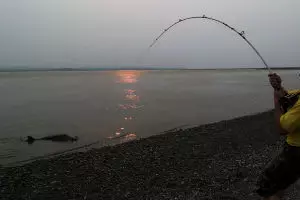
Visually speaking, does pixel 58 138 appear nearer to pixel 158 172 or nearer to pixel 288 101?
pixel 158 172

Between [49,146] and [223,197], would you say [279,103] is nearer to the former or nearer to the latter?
[223,197]

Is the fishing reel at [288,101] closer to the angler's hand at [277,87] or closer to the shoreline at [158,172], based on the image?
the angler's hand at [277,87]

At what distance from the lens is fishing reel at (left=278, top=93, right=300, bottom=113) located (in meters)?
4.59

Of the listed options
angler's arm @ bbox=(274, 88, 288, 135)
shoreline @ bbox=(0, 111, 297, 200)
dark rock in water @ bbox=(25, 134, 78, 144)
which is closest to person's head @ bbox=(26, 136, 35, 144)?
dark rock in water @ bbox=(25, 134, 78, 144)

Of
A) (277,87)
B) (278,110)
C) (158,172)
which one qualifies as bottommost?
(158,172)

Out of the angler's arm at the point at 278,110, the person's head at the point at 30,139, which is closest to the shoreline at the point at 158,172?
the angler's arm at the point at 278,110

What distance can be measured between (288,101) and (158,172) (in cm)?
807

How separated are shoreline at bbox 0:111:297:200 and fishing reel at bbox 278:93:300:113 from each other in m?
4.20

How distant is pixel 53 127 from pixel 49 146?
24.1 feet

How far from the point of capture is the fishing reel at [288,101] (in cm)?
459

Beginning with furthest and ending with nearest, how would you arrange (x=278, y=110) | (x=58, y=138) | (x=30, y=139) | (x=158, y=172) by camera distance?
(x=58, y=138) → (x=30, y=139) → (x=158, y=172) → (x=278, y=110)

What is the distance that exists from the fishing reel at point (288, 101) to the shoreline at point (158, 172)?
4.20m

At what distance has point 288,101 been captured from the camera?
4613mm

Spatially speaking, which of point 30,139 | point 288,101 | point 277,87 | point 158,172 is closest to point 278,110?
point 288,101
